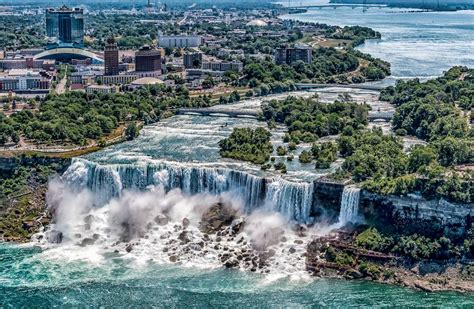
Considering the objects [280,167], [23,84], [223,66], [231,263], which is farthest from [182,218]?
[223,66]

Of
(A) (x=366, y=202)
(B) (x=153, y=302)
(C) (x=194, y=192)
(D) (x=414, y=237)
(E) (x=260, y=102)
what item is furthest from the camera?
(E) (x=260, y=102)

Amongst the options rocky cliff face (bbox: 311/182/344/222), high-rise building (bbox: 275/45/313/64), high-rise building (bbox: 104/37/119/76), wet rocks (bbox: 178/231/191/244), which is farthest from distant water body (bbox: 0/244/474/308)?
high-rise building (bbox: 275/45/313/64)

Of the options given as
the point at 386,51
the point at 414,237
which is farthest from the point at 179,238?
the point at 386,51

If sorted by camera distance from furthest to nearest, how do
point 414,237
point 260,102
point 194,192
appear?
point 260,102 < point 194,192 < point 414,237

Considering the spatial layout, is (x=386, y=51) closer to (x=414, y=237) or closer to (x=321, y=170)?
(x=321, y=170)

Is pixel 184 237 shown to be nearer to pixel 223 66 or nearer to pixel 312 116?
pixel 312 116

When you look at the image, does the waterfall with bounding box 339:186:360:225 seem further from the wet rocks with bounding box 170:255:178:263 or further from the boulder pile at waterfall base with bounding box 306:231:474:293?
the wet rocks with bounding box 170:255:178:263

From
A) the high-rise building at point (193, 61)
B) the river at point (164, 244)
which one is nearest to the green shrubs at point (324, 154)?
the river at point (164, 244)
